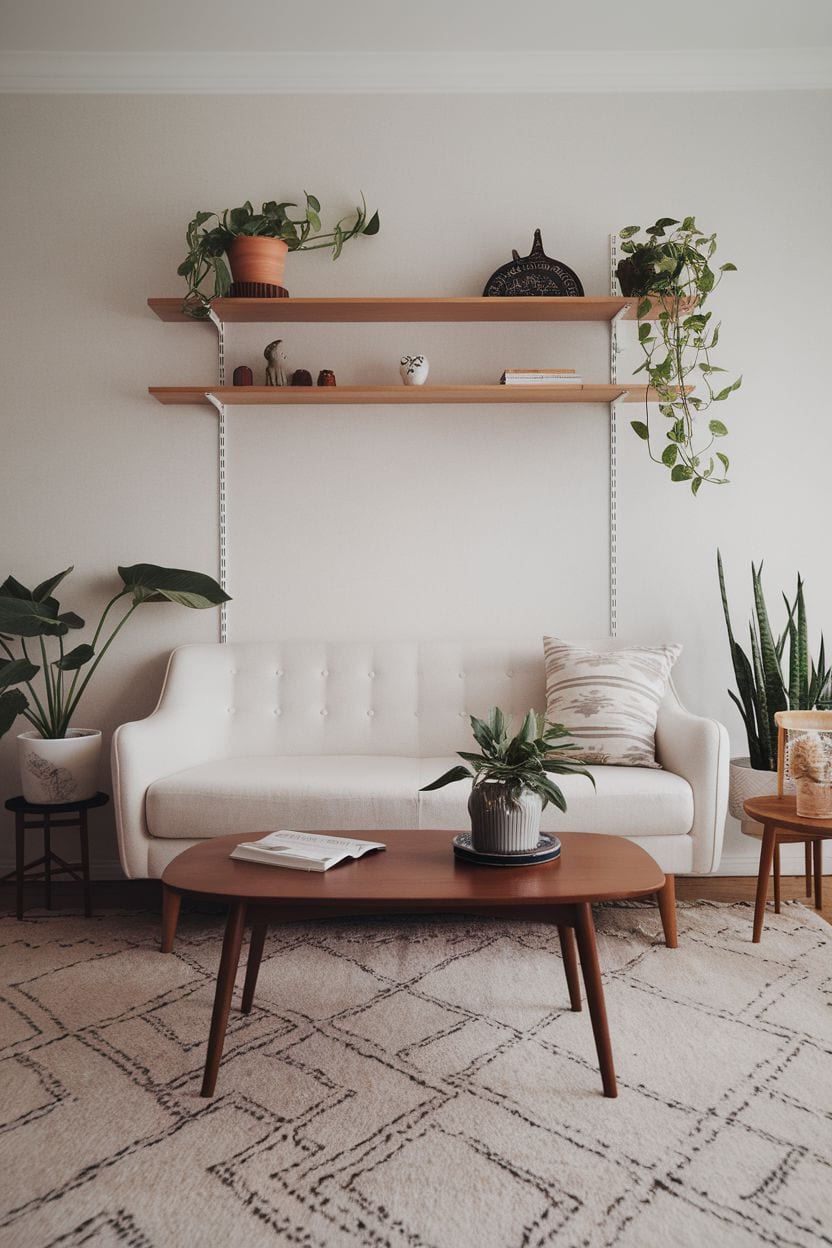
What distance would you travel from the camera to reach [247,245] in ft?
10.2

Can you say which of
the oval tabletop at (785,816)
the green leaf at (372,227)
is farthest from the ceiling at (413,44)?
the oval tabletop at (785,816)

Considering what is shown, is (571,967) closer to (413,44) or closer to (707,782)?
(707,782)

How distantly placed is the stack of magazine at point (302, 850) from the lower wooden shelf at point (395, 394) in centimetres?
172

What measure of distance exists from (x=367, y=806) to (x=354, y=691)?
70cm

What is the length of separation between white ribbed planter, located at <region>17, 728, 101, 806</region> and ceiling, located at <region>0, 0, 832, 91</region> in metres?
2.45

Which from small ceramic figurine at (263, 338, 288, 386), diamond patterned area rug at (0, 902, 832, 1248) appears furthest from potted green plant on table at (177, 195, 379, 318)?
diamond patterned area rug at (0, 902, 832, 1248)

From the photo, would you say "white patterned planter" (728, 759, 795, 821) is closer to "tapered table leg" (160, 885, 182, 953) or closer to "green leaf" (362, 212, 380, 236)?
"tapered table leg" (160, 885, 182, 953)

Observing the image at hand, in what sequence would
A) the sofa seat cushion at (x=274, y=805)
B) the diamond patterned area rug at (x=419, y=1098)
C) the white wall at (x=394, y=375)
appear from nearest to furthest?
the diamond patterned area rug at (x=419, y=1098), the sofa seat cushion at (x=274, y=805), the white wall at (x=394, y=375)

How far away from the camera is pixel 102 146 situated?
337cm

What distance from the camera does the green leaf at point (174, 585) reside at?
3156 millimetres

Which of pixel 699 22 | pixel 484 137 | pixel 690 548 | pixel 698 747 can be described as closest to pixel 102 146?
pixel 484 137

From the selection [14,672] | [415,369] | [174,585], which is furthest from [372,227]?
[14,672]

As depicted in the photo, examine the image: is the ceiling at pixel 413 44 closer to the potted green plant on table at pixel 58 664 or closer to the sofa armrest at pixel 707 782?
the potted green plant on table at pixel 58 664

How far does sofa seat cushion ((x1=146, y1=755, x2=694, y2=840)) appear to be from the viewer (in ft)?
8.41
